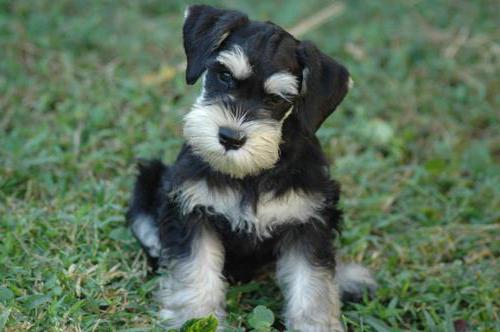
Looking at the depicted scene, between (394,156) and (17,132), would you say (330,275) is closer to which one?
(394,156)

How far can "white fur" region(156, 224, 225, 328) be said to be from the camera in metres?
4.00

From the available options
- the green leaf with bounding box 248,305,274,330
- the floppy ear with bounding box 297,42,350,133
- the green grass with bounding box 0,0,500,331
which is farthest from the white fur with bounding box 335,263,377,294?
the floppy ear with bounding box 297,42,350,133

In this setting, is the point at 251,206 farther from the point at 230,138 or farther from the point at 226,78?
the point at 226,78

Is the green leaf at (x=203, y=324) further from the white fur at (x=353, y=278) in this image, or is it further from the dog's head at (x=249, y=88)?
the white fur at (x=353, y=278)

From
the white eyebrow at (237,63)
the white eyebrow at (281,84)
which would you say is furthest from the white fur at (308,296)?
the white eyebrow at (237,63)

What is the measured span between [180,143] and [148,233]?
5.21ft

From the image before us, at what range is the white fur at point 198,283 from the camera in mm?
4004

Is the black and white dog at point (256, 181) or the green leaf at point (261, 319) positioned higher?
the black and white dog at point (256, 181)

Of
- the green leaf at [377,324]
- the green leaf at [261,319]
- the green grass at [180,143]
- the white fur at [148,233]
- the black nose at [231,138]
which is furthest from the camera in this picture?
the white fur at [148,233]

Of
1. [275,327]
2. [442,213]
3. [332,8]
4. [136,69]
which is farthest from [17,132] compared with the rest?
[332,8]

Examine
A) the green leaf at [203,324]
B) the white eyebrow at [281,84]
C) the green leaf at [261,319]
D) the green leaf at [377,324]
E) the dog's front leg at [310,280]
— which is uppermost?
the white eyebrow at [281,84]

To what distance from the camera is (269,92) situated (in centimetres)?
380

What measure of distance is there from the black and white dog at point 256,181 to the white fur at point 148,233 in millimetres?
376

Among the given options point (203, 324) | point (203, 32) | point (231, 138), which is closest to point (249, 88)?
point (231, 138)
